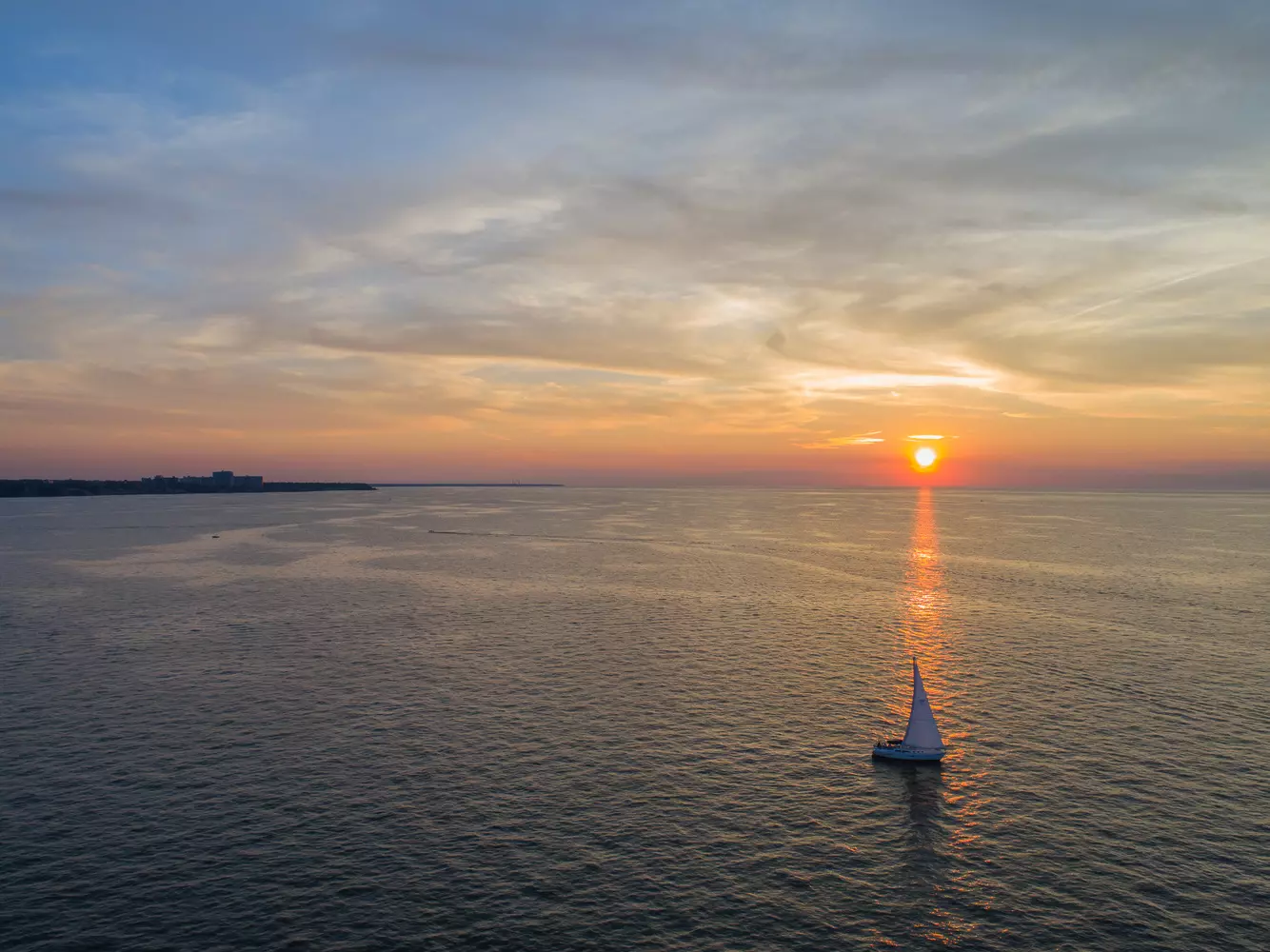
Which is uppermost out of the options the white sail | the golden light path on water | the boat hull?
the white sail

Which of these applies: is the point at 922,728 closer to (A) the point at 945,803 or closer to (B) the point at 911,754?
(B) the point at 911,754

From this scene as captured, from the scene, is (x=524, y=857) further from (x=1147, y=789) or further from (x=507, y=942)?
(x=1147, y=789)

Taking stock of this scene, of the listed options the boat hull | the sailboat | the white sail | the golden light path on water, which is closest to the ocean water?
the golden light path on water

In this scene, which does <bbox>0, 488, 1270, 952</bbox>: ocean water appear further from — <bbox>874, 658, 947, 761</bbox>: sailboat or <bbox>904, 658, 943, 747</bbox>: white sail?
<bbox>904, 658, 943, 747</bbox>: white sail

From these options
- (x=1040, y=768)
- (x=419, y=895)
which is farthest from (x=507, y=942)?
(x=1040, y=768)

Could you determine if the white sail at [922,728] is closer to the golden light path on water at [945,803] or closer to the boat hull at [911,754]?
the boat hull at [911,754]

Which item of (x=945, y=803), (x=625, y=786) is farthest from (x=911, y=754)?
(x=625, y=786)

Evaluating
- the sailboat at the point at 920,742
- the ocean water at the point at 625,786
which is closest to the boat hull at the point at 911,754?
the sailboat at the point at 920,742
